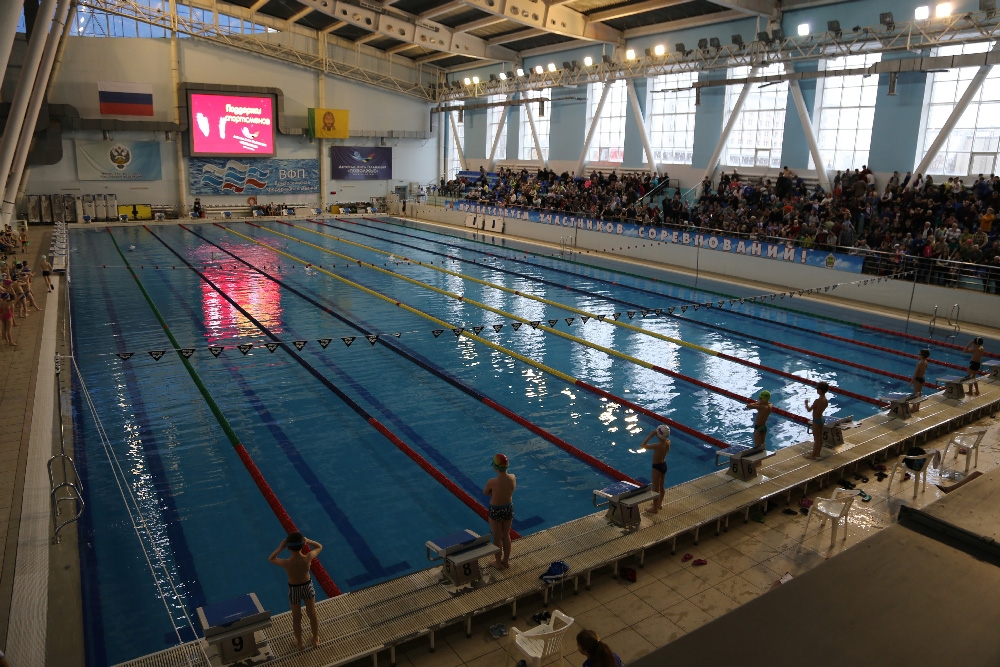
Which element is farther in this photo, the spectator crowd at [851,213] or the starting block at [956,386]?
the spectator crowd at [851,213]

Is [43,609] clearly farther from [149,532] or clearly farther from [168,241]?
[168,241]

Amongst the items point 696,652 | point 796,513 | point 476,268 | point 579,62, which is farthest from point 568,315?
point 579,62

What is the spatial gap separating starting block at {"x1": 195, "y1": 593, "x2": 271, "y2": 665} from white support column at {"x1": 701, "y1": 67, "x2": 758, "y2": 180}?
73.9 feet

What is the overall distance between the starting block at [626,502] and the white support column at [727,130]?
1964 centimetres

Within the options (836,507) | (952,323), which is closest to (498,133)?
(952,323)

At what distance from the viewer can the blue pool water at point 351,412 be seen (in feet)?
20.3

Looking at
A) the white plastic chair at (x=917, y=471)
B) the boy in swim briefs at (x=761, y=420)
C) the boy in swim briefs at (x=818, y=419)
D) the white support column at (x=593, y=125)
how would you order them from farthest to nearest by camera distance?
the white support column at (x=593, y=125) < the boy in swim briefs at (x=818, y=419) < the boy in swim briefs at (x=761, y=420) < the white plastic chair at (x=917, y=471)

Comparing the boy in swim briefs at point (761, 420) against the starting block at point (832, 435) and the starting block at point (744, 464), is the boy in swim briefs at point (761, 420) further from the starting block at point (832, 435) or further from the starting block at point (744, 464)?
the starting block at point (832, 435)

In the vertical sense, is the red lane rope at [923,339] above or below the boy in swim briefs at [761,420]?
below

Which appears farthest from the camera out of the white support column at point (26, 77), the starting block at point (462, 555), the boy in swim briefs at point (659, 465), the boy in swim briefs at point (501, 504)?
the white support column at point (26, 77)

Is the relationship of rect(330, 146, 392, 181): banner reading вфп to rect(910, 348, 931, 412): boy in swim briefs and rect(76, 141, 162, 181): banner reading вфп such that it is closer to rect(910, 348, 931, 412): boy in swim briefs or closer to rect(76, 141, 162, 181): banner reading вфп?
rect(76, 141, 162, 181): banner reading вфп

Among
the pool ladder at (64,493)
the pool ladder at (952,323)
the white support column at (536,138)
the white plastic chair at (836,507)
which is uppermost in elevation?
the white support column at (536,138)

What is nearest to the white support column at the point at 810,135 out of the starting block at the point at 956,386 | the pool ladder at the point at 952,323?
the pool ladder at the point at 952,323

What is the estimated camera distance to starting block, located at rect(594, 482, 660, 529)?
622 cm
